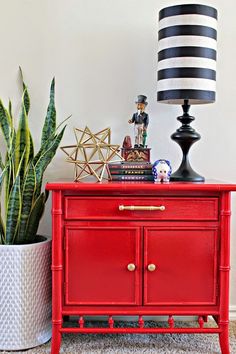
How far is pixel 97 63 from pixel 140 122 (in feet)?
1.35

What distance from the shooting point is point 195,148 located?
7.07 feet

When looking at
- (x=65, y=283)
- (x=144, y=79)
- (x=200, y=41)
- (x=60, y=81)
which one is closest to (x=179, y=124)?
(x=144, y=79)

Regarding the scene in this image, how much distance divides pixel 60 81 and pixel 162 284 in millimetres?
1089

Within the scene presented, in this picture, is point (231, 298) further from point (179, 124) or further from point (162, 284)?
point (179, 124)

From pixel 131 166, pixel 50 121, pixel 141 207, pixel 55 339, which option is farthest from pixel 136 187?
pixel 55 339

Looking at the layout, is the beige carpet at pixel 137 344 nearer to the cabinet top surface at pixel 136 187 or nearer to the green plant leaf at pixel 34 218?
the green plant leaf at pixel 34 218

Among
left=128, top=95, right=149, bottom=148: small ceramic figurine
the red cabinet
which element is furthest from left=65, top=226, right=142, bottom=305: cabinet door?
left=128, top=95, right=149, bottom=148: small ceramic figurine

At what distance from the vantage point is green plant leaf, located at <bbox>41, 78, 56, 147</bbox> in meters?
1.99

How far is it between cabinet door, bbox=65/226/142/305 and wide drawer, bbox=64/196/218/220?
54mm

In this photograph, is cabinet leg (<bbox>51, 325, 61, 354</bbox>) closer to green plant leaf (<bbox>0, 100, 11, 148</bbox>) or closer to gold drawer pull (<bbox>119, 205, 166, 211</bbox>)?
gold drawer pull (<bbox>119, 205, 166, 211</bbox>)

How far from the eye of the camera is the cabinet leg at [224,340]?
5.72 feet

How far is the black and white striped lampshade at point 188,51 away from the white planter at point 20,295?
903mm

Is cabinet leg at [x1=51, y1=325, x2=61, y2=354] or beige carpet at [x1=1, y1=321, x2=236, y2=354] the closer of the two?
cabinet leg at [x1=51, y1=325, x2=61, y2=354]

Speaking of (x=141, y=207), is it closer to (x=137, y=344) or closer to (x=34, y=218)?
(x=34, y=218)
